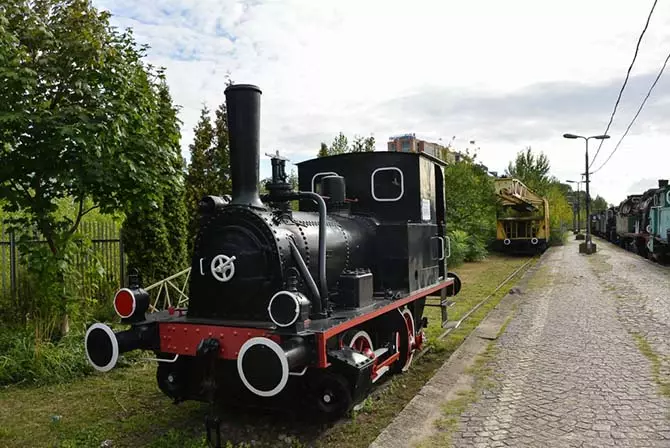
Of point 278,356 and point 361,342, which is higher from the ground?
point 278,356

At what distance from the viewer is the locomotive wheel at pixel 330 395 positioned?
4559mm

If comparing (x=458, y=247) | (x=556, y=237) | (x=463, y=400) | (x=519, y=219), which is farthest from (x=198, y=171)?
(x=556, y=237)

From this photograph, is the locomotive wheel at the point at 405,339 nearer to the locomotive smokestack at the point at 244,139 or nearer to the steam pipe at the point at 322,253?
the steam pipe at the point at 322,253

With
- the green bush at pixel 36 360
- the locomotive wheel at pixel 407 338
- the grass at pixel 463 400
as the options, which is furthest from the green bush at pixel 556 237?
Result: the green bush at pixel 36 360

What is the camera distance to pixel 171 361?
473 cm

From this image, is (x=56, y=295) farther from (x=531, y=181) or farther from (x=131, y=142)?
(x=531, y=181)

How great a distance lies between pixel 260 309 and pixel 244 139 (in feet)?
5.04

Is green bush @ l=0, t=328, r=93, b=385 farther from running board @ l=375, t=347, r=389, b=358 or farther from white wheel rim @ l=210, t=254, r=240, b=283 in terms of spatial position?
running board @ l=375, t=347, r=389, b=358

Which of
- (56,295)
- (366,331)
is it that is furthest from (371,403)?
(56,295)

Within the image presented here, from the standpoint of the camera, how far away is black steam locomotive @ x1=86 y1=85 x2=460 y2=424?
4.14 metres

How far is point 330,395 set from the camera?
4.66 m

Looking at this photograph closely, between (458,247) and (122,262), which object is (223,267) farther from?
(458,247)

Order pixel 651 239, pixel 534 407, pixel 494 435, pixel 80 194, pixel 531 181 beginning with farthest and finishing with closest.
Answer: pixel 531 181 < pixel 651 239 < pixel 80 194 < pixel 534 407 < pixel 494 435

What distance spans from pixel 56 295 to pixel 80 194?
1.34 metres
